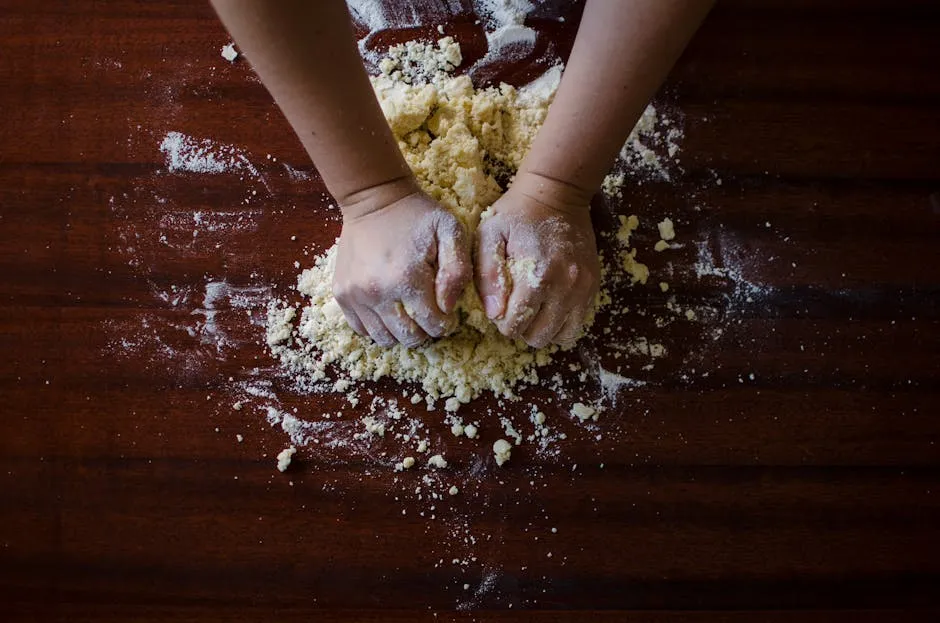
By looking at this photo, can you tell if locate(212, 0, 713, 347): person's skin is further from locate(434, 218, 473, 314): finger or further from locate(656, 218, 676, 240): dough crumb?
locate(656, 218, 676, 240): dough crumb

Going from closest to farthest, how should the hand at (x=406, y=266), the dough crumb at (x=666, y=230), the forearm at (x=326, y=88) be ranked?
the forearm at (x=326, y=88) → the hand at (x=406, y=266) → the dough crumb at (x=666, y=230)

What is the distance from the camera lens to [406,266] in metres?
0.62

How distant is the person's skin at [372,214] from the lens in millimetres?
540

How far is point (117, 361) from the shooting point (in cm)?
71

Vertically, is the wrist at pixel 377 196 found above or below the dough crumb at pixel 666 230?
above

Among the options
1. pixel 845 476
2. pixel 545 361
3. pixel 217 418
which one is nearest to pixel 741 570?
pixel 845 476

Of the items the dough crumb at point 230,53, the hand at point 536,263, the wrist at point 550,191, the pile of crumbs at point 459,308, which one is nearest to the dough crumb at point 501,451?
the pile of crumbs at point 459,308

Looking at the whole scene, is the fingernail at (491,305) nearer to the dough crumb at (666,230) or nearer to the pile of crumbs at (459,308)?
the pile of crumbs at (459,308)

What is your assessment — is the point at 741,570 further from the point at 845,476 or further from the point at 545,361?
the point at 545,361

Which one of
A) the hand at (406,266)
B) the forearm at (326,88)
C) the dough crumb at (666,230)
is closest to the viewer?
the forearm at (326,88)

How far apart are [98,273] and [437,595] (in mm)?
486

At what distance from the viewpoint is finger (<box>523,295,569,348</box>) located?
64 cm

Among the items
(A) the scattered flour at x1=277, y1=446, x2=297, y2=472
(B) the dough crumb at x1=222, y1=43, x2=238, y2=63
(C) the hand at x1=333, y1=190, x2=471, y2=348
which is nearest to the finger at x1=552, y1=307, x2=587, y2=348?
(C) the hand at x1=333, y1=190, x2=471, y2=348

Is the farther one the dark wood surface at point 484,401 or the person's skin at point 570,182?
the dark wood surface at point 484,401
